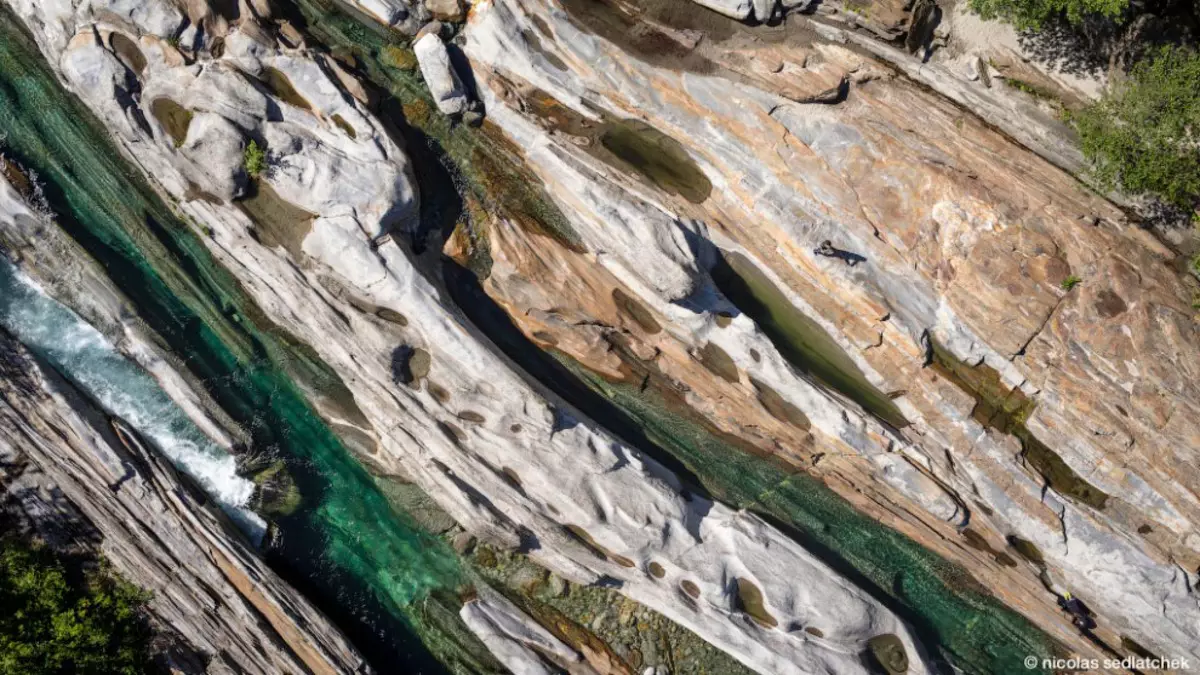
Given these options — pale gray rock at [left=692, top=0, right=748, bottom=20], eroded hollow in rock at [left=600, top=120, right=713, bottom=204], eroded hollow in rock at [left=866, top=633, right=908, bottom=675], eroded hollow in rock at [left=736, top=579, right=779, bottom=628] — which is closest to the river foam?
eroded hollow in rock at [left=736, top=579, right=779, bottom=628]

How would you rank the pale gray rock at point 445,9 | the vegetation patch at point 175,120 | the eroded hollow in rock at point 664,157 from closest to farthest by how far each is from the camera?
1. the vegetation patch at point 175,120
2. the pale gray rock at point 445,9
3. the eroded hollow in rock at point 664,157

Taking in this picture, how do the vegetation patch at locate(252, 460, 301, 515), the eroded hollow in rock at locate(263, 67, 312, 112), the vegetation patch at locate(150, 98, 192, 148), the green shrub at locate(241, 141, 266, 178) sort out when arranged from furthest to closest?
the vegetation patch at locate(252, 460, 301, 515) < the eroded hollow in rock at locate(263, 67, 312, 112) < the vegetation patch at locate(150, 98, 192, 148) < the green shrub at locate(241, 141, 266, 178)

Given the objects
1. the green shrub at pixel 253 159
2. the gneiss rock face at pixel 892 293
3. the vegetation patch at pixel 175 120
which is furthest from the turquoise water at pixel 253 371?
the gneiss rock face at pixel 892 293

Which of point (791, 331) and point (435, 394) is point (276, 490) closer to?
point (435, 394)

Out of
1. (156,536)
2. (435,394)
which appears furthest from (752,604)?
(156,536)

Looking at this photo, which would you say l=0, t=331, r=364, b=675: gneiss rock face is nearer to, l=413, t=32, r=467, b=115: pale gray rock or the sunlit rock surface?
the sunlit rock surface

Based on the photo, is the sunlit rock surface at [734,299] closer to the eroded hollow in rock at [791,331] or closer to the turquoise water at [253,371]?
the eroded hollow in rock at [791,331]
